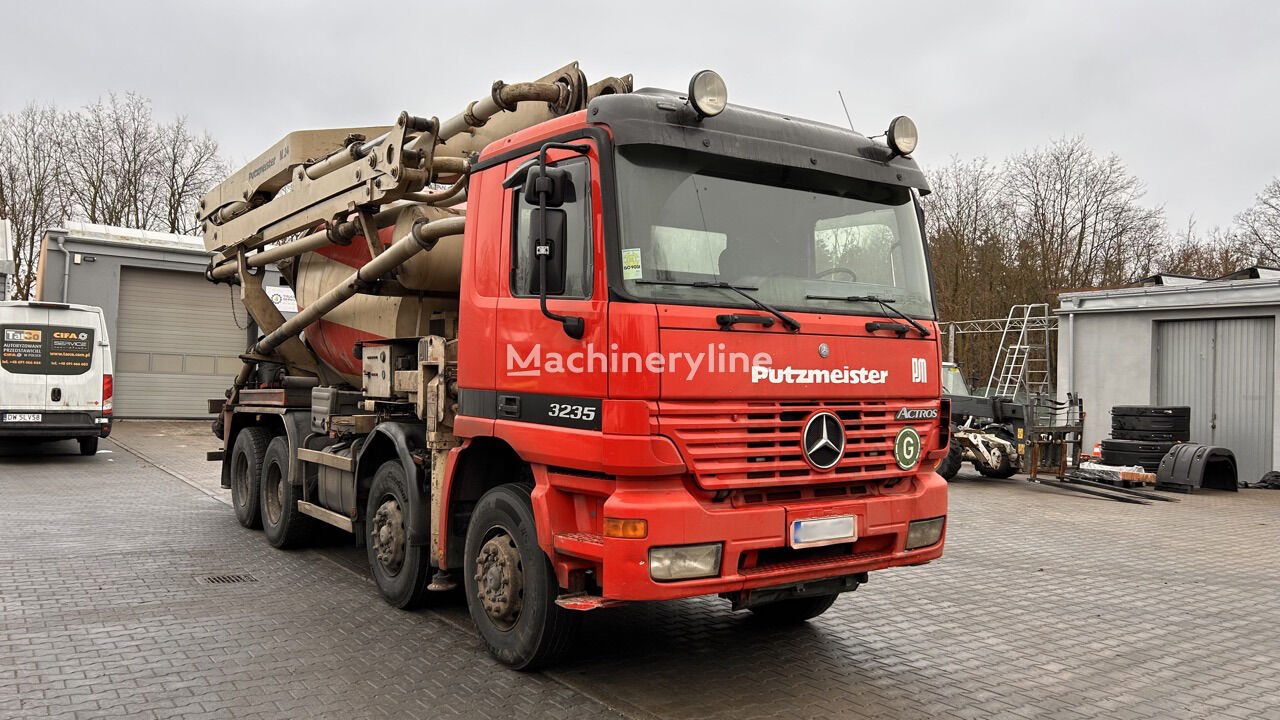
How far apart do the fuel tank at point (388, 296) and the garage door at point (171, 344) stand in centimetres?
1665

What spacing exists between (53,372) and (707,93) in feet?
45.7

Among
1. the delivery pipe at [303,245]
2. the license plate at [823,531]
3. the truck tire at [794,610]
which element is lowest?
the truck tire at [794,610]

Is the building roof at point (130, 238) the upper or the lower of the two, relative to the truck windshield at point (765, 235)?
upper

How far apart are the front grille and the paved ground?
1.12 meters

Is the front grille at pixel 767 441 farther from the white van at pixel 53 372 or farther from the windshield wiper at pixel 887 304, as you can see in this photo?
the white van at pixel 53 372

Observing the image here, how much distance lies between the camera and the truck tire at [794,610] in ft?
19.7

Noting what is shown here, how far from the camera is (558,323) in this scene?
4.61m

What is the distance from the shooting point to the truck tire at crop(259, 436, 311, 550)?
26.6 ft

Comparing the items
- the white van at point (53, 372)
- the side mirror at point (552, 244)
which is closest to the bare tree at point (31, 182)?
the white van at point (53, 372)

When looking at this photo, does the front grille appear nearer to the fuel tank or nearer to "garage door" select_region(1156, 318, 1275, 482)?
the fuel tank

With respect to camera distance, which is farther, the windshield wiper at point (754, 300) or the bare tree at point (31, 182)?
the bare tree at point (31, 182)

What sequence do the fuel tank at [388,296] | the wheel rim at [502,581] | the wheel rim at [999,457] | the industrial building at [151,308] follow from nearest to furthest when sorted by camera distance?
the wheel rim at [502,581] → the fuel tank at [388,296] → the wheel rim at [999,457] → the industrial building at [151,308]

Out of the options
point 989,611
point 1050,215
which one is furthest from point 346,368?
point 1050,215

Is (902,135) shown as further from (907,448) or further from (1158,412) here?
(1158,412)
